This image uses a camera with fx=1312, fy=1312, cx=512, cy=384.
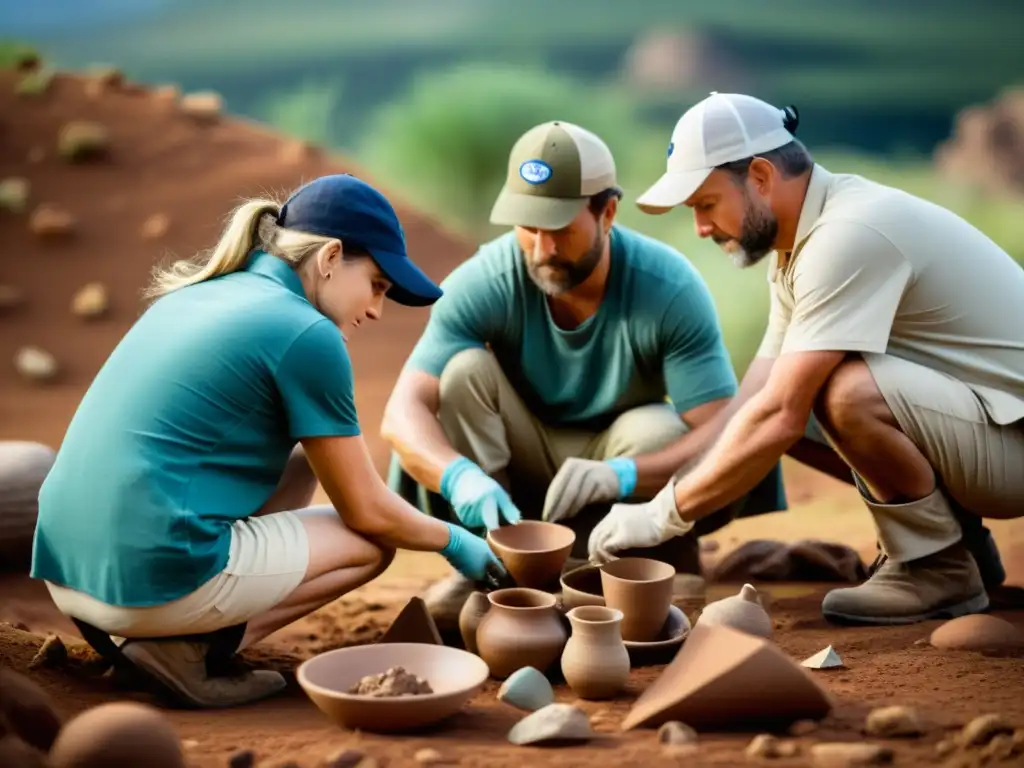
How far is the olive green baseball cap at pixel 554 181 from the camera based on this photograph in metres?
4.28

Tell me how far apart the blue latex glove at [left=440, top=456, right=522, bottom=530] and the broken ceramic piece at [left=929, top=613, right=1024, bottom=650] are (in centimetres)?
130

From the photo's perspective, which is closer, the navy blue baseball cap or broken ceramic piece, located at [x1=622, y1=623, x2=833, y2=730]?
broken ceramic piece, located at [x1=622, y1=623, x2=833, y2=730]

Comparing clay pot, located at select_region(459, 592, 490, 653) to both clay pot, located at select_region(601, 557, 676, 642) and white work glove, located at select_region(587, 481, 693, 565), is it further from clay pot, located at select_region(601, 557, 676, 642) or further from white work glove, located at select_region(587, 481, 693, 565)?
white work glove, located at select_region(587, 481, 693, 565)

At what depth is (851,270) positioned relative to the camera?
3.80 m

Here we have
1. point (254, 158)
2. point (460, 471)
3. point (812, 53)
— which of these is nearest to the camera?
point (460, 471)

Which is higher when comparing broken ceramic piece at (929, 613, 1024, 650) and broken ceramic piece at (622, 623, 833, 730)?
broken ceramic piece at (622, 623, 833, 730)

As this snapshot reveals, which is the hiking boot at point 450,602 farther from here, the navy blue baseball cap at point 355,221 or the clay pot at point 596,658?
the navy blue baseball cap at point 355,221

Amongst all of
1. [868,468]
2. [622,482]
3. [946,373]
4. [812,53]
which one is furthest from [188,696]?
[812,53]

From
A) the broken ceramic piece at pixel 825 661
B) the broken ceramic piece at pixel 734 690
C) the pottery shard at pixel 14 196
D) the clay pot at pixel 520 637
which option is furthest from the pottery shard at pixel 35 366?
the broken ceramic piece at pixel 734 690

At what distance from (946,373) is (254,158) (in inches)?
273

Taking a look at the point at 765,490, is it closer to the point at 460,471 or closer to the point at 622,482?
the point at 622,482

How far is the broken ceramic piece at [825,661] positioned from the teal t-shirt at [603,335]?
1104 mm

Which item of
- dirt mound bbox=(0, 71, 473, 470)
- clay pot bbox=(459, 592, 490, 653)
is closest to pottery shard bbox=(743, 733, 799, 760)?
clay pot bbox=(459, 592, 490, 653)

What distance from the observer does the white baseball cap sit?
398cm
